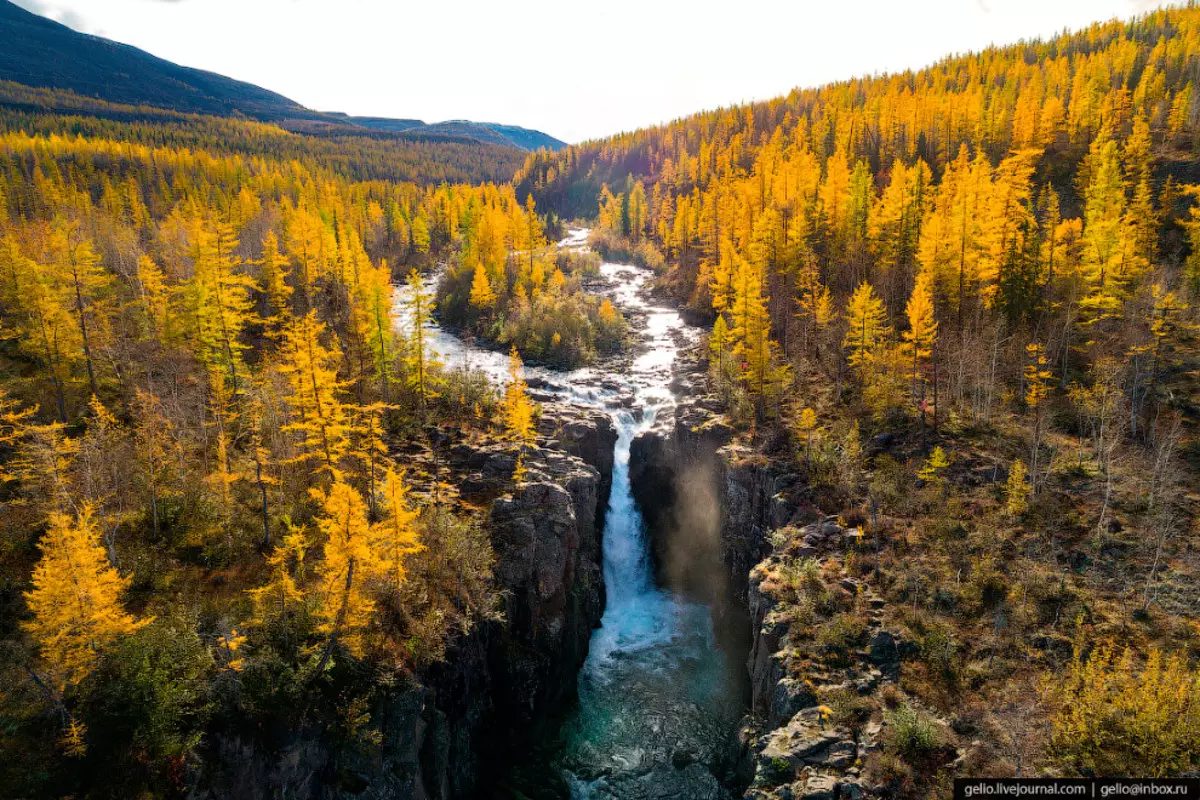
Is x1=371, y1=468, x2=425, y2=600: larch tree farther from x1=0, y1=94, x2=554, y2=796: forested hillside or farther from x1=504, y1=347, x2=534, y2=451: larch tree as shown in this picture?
x1=504, y1=347, x2=534, y2=451: larch tree

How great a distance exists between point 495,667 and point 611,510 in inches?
751

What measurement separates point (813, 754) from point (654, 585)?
25198 mm

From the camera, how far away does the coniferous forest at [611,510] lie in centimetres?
2195

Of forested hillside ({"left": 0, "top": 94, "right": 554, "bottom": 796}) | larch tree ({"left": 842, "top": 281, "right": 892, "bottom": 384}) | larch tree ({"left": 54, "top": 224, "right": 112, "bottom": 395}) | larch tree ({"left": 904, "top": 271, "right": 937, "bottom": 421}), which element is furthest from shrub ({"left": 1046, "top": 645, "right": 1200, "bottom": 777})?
larch tree ({"left": 54, "top": 224, "right": 112, "bottom": 395})

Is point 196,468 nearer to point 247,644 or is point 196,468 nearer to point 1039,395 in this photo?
point 247,644

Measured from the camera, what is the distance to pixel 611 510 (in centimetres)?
5078

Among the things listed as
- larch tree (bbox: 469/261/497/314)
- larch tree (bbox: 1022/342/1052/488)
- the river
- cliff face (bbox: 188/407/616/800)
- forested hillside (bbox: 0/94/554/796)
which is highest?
larch tree (bbox: 1022/342/1052/488)

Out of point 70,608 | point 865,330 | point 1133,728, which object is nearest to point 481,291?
point 865,330

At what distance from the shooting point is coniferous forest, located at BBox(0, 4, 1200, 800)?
72.0 feet

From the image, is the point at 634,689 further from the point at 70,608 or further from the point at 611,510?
the point at 70,608

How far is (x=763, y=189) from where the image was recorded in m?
76.1

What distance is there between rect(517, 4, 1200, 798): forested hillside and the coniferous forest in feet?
0.81

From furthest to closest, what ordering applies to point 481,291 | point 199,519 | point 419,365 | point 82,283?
point 481,291, point 419,365, point 82,283, point 199,519

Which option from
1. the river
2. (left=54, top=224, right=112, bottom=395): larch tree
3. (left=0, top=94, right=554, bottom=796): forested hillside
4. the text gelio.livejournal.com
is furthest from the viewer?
(left=54, top=224, right=112, bottom=395): larch tree
